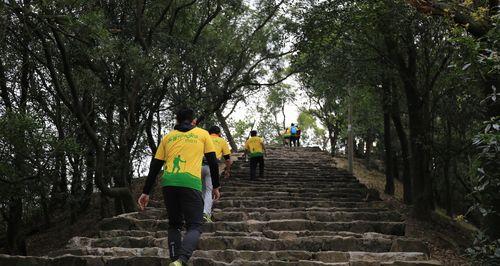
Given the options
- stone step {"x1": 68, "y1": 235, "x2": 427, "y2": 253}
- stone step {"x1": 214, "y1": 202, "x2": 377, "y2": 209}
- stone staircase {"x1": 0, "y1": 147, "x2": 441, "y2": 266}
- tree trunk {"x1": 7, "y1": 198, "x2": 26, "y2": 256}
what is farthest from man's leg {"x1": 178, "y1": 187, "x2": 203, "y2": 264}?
tree trunk {"x1": 7, "y1": 198, "x2": 26, "y2": 256}

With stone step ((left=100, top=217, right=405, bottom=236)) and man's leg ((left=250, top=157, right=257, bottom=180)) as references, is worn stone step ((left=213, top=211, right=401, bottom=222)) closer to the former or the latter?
stone step ((left=100, top=217, right=405, bottom=236))

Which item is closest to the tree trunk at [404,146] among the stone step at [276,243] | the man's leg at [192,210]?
the stone step at [276,243]

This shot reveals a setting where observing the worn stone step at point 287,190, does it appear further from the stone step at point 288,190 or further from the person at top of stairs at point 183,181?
the person at top of stairs at point 183,181

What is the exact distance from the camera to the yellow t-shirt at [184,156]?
561 cm

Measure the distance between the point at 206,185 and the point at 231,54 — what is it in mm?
9791

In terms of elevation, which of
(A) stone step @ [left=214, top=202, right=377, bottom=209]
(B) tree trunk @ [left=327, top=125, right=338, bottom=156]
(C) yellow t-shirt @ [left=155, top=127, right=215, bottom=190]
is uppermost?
(B) tree trunk @ [left=327, top=125, right=338, bottom=156]

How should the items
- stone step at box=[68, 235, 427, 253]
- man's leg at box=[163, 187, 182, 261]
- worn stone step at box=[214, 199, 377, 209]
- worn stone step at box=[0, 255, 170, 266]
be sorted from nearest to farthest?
man's leg at box=[163, 187, 182, 261], worn stone step at box=[0, 255, 170, 266], stone step at box=[68, 235, 427, 253], worn stone step at box=[214, 199, 377, 209]

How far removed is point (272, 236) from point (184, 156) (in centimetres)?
291

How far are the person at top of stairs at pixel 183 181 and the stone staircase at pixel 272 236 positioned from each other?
2.94ft

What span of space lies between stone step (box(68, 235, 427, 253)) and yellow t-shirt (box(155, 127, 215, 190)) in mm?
2147

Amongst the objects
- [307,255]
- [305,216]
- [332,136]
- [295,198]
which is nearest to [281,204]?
[295,198]

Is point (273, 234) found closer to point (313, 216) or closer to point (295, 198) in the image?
point (313, 216)

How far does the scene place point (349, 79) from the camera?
14805mm

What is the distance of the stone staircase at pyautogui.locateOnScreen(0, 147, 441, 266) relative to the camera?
6.43 metres
